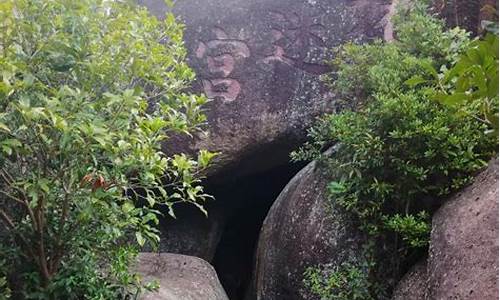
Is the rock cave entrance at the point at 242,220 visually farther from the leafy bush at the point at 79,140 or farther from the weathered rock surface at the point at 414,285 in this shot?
the leafy bush at the point at 79,140

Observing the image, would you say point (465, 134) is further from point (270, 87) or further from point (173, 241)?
point (173, 241)

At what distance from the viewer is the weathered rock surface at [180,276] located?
161 inches

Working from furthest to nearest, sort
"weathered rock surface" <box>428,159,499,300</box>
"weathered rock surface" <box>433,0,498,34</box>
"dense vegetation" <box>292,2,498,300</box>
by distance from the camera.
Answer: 1. "weathered rock surface" <box>433,0,498,34</box>
2. "dense vegetation" <box>292,2,498,300</box>
3. "weathered rock surface" <box>428,159,499,300</box>

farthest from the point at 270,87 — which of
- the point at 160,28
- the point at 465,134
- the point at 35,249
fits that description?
the point at 35,249

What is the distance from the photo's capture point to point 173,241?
6.56 m

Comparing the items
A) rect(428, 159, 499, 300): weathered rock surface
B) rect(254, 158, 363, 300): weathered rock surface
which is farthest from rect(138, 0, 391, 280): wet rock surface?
rect(428, 159, 499, 300): weathered rock surface

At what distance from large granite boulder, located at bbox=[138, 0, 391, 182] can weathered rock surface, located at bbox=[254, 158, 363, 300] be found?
99cm

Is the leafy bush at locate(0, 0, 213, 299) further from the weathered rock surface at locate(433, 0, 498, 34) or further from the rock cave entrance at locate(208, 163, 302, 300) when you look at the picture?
the rock cave entrance at locate(208, 163, 302, 300)

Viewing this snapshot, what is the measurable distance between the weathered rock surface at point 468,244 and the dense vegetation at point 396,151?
0.22 m

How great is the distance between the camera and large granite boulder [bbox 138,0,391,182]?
17.6 ft

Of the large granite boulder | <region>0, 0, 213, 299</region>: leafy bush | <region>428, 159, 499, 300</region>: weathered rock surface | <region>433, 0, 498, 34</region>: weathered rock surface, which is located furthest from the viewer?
the large granite boulder

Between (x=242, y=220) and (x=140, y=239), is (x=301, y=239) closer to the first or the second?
(x=140, y=239)

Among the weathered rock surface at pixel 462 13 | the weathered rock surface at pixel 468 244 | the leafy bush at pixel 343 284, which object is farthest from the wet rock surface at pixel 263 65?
the weathered rock surface at pixel 468 244

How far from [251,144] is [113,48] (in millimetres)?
2663
